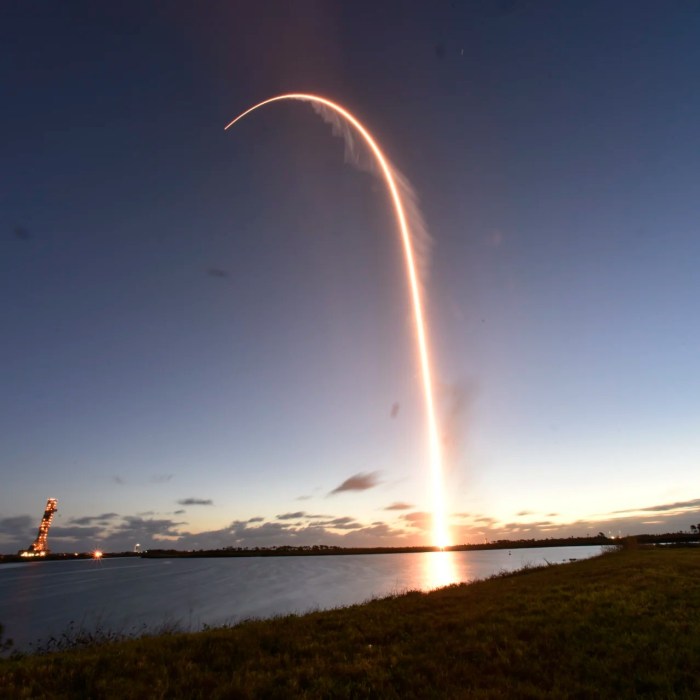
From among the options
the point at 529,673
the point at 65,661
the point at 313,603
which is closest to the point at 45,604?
the point at 313,603

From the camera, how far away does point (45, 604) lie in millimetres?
74562

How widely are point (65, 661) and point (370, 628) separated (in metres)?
10.0

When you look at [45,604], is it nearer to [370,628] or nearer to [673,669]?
[370,628]

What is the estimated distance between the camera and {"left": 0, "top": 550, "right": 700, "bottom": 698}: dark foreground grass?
9.93 m

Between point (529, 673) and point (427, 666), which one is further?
point (427, 666)

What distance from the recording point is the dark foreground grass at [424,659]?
9.93 meters

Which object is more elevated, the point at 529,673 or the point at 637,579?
the point at 637,579

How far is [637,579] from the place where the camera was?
24.8m

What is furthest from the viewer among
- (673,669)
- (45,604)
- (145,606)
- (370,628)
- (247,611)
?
(45,604)

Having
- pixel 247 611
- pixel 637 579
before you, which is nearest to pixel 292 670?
pixel 637 579

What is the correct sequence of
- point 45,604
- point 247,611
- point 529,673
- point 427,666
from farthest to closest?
point 45,604 → point 247,611 → point 427,666 → point 529,673

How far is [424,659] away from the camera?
483 inches

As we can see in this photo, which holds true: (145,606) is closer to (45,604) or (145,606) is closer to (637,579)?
(45,604)

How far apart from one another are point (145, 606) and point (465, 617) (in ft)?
209
